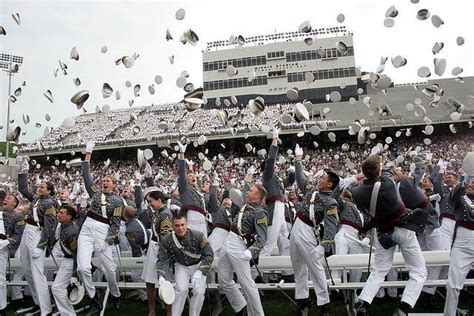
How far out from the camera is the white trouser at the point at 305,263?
656 cm

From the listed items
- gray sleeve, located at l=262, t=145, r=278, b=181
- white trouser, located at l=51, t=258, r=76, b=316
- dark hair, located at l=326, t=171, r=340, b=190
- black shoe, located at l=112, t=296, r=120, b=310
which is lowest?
black shoe, located at l=112, t=296, r=120, b=310

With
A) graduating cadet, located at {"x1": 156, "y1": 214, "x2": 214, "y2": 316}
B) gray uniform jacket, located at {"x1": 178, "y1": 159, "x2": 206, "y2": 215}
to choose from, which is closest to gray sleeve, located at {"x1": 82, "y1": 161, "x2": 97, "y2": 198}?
gray uniform jacket, located at {"x1": 178, "y1": 159, "x2": 206, "y2": 215}

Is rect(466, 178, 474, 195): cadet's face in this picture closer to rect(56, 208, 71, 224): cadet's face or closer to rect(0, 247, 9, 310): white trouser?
rect(56, 208, 71, 224): cadet's face

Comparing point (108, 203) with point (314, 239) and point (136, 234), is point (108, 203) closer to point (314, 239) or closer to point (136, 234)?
point (136, 234)

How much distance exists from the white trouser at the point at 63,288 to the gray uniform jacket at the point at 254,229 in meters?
2.81

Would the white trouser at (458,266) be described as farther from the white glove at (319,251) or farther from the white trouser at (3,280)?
the white trouser at (3,280)

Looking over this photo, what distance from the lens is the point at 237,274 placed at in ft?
21.6

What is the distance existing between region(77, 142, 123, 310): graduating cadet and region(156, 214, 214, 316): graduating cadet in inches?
67.7

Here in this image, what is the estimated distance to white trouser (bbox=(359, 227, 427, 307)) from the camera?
18.4 ft

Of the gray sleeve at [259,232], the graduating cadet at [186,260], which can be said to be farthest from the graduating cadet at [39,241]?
the gray sleeve at [259,232]

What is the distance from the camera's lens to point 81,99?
10.3 meters

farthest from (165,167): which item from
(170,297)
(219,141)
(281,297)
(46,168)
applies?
(170,297)

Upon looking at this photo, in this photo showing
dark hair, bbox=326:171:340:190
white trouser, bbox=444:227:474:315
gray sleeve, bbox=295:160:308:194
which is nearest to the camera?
white trouser, bbox=444:227:474:315

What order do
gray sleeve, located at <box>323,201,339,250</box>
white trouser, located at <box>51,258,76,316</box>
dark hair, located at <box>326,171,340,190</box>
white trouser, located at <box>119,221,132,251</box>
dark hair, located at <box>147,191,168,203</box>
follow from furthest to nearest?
white trouser, located at <box>119,221,132,251</box> < dark hair, located at <box>147,191,168,203</box> < white trouser, located at <box>51,258,76,316</box> < dark hair, located at <box>326,171,340,190</box> < gray sleeve, located at <box>323,201,339,250</box>
